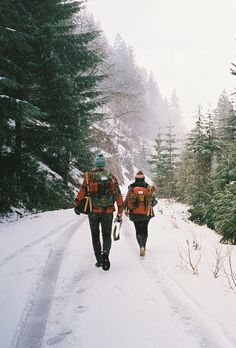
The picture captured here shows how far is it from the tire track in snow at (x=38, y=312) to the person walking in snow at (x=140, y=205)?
1982 mm

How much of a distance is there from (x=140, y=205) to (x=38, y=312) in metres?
3.99

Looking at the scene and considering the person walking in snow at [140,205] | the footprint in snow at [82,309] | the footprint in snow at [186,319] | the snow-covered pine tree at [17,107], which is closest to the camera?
the footprint in snow at [186,319]

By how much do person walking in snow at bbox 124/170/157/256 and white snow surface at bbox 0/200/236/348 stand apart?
0.57 m


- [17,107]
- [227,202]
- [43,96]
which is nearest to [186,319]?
[227,202]

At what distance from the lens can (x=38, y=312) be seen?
4535 mm

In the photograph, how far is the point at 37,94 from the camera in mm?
17922

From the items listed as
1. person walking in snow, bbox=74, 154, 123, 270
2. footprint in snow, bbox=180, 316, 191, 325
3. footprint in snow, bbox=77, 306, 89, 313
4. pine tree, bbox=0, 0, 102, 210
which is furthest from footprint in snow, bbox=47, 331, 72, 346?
pine tree, bbox=0, 0, 102, 210

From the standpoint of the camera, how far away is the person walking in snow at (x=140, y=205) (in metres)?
7.99

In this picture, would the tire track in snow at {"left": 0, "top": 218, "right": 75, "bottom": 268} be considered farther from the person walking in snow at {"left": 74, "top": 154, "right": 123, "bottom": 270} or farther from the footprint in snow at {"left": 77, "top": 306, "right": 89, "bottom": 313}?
the footprint in snow at {"left": 77, "top": 306, "right": 89, "bottom": 313}

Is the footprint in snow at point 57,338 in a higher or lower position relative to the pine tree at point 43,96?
lower

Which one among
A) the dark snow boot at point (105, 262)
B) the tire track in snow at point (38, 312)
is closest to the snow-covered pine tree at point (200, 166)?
the dark snow boot at point (105, 262)

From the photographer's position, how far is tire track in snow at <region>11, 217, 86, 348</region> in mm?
3801

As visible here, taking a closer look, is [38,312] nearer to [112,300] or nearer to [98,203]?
[112,300]

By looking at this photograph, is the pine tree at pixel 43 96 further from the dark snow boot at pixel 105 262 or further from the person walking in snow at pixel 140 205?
the dark snow boot at pixel 105 262
